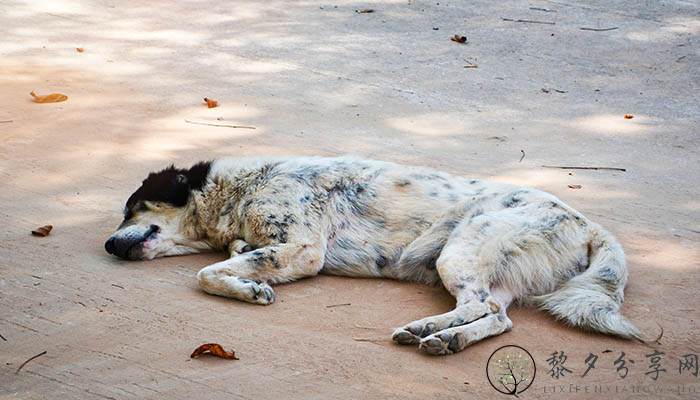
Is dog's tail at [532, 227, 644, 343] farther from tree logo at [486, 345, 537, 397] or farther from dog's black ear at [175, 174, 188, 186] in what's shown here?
dog's black ear at [175, 174, 188, 186]

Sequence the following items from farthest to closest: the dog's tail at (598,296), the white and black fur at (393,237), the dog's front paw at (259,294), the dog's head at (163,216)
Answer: the dog's head at (163,216)
the dog's front paw at (259,294)
the white and black fur at (393,237)
the dog's tail at (598,296)

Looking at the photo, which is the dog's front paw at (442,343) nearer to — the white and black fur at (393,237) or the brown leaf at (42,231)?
the white and black fur at (393,237)

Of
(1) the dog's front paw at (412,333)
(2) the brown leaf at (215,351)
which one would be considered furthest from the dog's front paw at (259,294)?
(1) the dog's front paw at (412,333)

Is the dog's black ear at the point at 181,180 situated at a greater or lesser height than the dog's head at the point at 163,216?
greater

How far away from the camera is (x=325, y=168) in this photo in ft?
14.0

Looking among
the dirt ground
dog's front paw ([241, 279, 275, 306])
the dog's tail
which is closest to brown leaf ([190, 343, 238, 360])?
the dirt ground

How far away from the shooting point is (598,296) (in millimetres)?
3420

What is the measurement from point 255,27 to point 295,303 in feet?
20.7

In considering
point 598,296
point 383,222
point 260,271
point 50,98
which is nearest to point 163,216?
point 260,271

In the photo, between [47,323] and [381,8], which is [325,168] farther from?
[381,8]

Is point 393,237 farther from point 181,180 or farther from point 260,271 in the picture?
point 181,180

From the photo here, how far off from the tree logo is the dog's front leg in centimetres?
116

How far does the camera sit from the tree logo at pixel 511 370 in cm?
286

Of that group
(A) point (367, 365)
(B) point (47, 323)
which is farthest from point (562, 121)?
(B) point (47, 323)
